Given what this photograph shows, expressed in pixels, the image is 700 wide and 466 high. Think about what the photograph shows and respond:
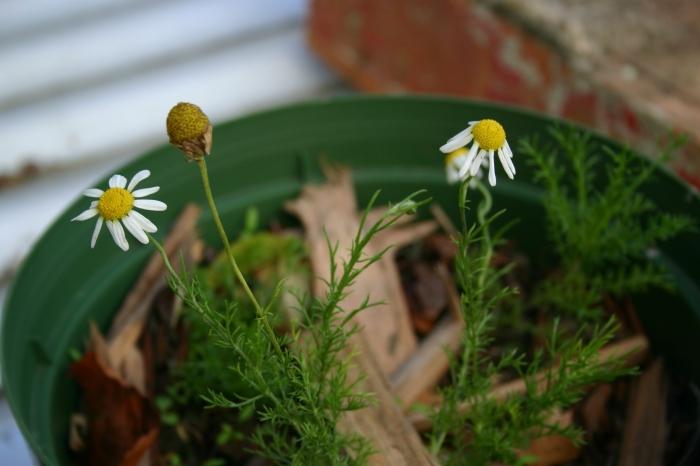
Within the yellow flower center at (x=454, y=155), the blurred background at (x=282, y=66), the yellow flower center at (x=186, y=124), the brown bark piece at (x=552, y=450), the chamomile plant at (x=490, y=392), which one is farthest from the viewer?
the blurred background at (x=282, y=66)

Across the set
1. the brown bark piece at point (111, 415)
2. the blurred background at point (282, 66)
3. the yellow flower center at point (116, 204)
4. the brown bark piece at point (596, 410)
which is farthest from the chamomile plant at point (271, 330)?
the blurred background at point (282, 66)

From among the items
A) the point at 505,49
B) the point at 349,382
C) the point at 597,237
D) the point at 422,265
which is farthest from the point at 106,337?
the point at 505,49

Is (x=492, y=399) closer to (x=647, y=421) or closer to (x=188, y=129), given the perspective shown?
(x=647, y=421)

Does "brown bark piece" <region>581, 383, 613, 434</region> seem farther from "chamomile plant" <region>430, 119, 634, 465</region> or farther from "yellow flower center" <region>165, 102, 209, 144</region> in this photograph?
"yellow flower center" <region>165, 102, 209, 144</region>

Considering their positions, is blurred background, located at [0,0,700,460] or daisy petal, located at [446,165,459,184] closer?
daisy petal, located at [446,165,459,184]

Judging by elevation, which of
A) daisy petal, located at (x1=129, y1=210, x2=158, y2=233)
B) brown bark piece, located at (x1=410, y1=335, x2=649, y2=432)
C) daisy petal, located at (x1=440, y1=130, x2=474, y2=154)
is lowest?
brown bark piece, located at (x1=410, y1=335, x2=649, y2=432)

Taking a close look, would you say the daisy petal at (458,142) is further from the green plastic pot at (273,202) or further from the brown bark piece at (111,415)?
the brown bark piece at (111,415)

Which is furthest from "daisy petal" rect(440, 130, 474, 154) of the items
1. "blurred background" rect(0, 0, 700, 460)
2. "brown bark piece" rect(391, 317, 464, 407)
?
"blurred background" rect(0, 0, 700, 460)
